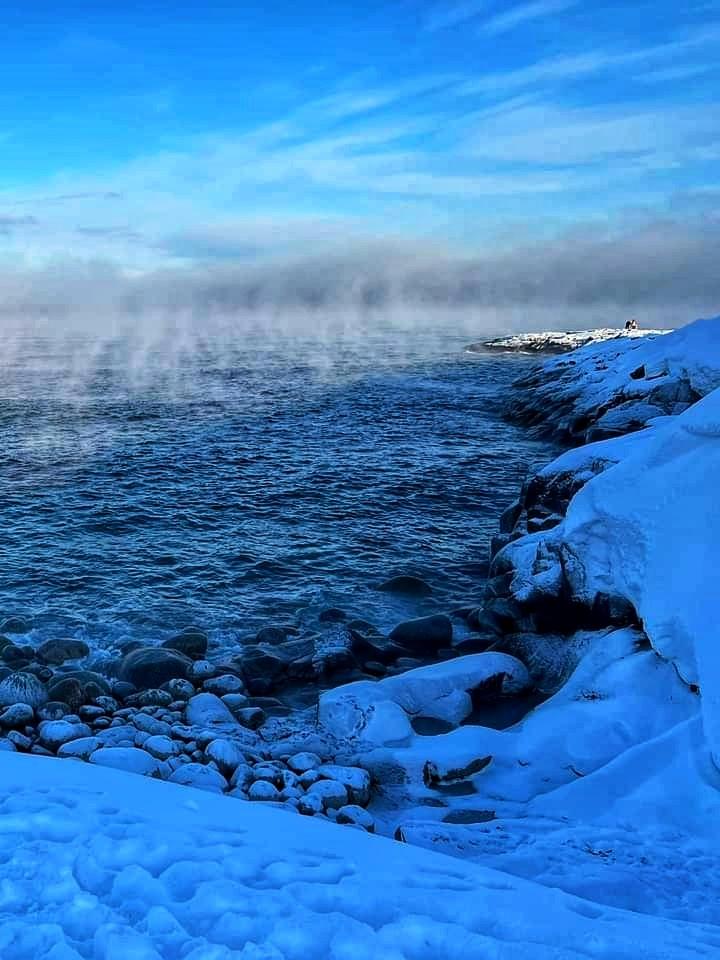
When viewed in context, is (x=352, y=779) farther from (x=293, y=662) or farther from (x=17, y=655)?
(x=17, y=655)

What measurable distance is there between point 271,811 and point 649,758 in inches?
158

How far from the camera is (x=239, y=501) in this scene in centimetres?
2042

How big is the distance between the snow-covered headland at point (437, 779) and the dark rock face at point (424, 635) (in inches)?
1.5

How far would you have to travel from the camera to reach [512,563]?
1394cm

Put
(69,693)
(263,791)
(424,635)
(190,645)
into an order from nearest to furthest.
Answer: (263,791)
(69,693)
(190,645)
(424,635)

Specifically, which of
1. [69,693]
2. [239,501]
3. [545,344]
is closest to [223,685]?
[69,693]

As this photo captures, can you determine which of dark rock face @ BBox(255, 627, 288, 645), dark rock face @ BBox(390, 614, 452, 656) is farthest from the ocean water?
dark rock face @ BBox(390, 614, 452, 656)

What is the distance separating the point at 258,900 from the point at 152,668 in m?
6.51

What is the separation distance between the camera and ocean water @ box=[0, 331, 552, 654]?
14156 millimetres

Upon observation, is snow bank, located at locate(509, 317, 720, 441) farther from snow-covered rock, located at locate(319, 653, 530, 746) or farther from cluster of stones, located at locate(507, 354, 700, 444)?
snow-covered rock, located at locate(319, 653, 530, 746)

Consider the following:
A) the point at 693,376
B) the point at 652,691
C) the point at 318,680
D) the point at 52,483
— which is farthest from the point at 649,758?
the point at 693,376

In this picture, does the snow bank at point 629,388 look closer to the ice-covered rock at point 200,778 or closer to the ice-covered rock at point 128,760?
the ice-covered rock at point 200,778

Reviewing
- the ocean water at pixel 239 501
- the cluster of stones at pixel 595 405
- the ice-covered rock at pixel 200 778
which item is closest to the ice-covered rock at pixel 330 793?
the ice-covered rock at pixel 200 778

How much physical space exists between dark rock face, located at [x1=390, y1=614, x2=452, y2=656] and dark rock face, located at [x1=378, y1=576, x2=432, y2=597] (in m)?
1.94
